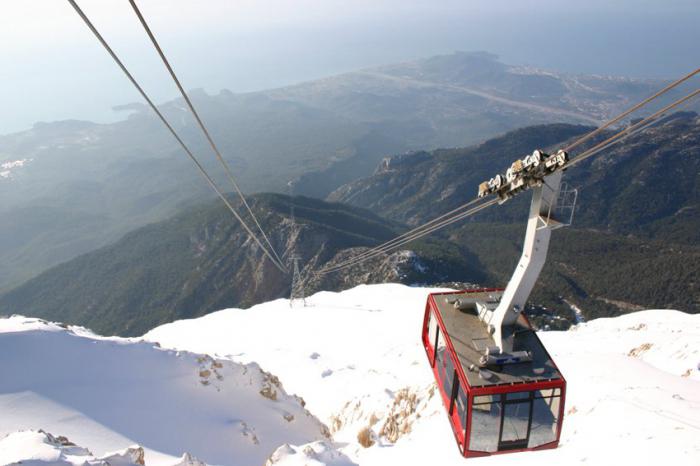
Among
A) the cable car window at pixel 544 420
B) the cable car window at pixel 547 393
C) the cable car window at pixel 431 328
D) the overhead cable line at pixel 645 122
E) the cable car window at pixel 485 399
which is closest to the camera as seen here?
the overhead cable line at pixel 645 122

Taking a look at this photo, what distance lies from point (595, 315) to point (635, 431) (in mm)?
87878

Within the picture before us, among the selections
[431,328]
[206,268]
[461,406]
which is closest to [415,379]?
[431,328]

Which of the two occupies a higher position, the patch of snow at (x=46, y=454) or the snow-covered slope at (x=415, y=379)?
the patch of snow at (x=46, y=454)

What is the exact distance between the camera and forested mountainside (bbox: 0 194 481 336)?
375 ft

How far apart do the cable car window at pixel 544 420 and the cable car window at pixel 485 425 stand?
1306 millimetres

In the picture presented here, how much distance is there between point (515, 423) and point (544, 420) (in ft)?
3.47

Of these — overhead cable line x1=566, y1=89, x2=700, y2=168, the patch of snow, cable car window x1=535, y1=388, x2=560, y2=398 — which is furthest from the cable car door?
the patch of snow

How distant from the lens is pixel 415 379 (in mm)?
27750

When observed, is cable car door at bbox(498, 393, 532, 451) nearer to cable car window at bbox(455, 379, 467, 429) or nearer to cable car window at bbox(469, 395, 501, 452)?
cable car window at bbox(469, 395, 501, 452)

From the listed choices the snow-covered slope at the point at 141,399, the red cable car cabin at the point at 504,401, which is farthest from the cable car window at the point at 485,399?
the snow-covered slope at the point at 141,399

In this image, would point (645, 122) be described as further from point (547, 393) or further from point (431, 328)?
point (431, 328)

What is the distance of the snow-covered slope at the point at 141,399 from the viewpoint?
71.7ft

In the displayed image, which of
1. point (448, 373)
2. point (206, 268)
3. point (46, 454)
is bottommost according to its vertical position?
point (206, 268)

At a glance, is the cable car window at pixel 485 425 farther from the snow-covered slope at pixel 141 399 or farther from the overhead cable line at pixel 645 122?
the snow-covered slope at pixel 141 399
